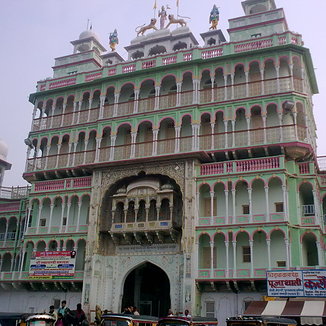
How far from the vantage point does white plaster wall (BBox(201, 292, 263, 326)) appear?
29.3 meters

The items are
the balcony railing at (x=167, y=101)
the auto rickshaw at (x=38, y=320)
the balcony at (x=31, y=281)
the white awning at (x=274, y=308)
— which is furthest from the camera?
the balcony at (x=31, y=281)

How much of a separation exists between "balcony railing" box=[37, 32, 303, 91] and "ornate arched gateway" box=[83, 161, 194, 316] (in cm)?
875

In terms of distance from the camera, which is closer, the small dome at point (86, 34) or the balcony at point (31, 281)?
the balcony at point (31, 281)

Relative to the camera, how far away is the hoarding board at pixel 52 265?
34.0 metres

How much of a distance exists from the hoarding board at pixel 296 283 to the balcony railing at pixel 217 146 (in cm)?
740

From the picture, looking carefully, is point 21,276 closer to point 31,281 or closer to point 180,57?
point 31,281

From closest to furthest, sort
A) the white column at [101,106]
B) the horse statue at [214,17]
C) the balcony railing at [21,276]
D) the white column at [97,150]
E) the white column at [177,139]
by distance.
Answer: the white column at [177,139] → the balcony railing at [21,276] → the white column at [97,150] → the white column at [101,106] → the horse statue at [214,17]

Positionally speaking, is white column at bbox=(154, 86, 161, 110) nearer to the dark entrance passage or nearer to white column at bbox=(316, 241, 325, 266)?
the dark entrance passage

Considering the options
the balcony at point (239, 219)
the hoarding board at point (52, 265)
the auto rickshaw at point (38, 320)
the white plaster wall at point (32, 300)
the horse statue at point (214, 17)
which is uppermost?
the horse statue at point (214, 17)

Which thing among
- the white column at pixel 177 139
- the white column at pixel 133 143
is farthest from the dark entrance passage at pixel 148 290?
the white column at pixel 177 139

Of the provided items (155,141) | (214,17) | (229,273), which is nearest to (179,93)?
(155,141)

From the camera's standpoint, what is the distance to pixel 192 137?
33188 mm

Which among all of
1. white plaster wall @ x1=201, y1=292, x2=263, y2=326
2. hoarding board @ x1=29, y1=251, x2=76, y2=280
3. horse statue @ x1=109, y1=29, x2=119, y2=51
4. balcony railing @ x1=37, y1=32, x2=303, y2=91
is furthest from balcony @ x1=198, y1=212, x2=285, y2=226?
horse statue @ x1=109, y1=29, x2=119, y2=51

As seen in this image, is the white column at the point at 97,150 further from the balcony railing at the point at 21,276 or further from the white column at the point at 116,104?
the balcony railing at the point at 21,276
